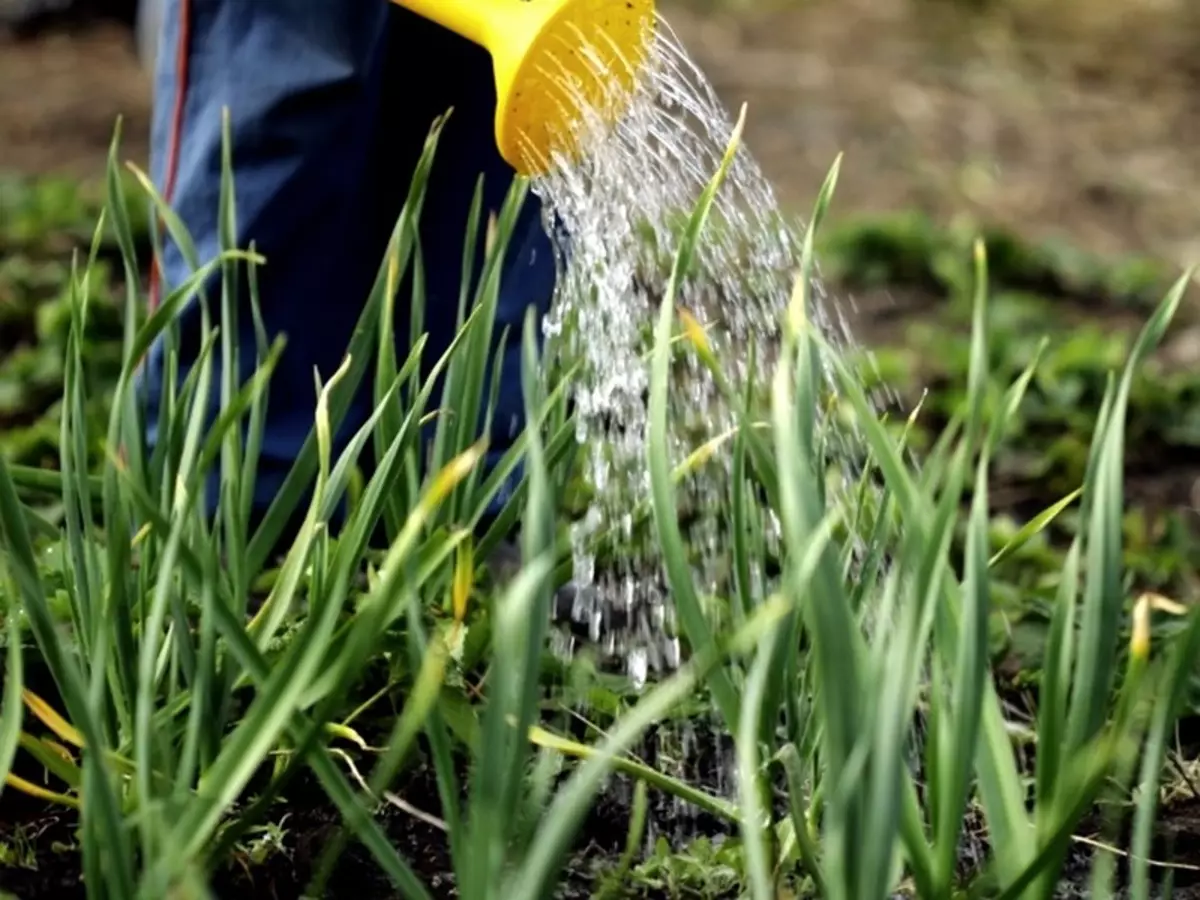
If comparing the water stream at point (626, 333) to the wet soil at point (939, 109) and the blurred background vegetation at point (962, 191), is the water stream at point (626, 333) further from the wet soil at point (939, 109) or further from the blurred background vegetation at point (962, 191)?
the wet soil at point (939, 109)

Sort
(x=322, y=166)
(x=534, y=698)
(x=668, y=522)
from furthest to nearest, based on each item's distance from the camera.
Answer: (x=322, y=166), (x=668, y=522), (x=534, y=698)

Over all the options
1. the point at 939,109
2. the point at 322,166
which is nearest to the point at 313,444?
the point at 322,166

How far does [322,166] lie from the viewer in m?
1.83

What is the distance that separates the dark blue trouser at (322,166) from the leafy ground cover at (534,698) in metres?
0.12

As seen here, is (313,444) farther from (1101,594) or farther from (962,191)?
(962,191)

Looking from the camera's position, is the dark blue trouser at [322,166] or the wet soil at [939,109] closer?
the dark blue trouser at [322,166]

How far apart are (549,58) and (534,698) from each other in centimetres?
68

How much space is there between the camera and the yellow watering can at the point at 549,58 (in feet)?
4.75

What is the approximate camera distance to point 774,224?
279 cm

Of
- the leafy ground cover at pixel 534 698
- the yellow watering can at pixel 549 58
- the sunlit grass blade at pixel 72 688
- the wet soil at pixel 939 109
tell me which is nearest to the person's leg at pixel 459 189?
the leafy ground cover at pixel 534 698

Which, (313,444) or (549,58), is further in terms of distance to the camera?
(549,58)

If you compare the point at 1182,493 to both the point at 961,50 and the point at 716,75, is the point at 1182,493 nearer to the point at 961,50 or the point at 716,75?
the point at 716,75

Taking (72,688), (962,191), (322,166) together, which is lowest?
(962,191)

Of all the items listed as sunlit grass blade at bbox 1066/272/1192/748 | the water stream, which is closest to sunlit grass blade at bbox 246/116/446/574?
the water stream
